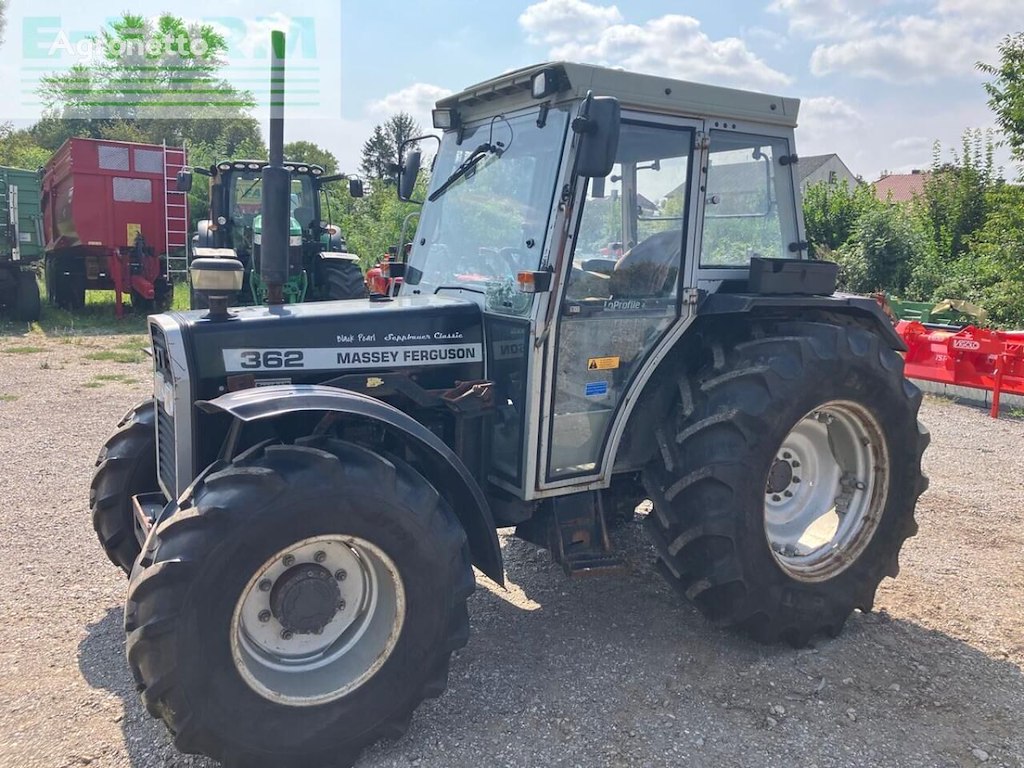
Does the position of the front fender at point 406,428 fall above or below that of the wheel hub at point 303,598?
above

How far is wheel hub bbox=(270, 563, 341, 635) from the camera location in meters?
3.03

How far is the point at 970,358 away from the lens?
9.42 metres

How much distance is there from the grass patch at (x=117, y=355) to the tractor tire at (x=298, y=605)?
395 inches

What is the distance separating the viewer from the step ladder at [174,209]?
16.2 metres

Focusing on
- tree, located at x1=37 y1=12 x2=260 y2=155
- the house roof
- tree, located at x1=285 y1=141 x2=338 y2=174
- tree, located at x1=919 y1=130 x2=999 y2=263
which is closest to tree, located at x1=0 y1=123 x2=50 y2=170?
tree, located at x1=37 y1=12 x2=260 y2=155

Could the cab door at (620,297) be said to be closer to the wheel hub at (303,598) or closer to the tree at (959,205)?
the wheel hub at (303,598)

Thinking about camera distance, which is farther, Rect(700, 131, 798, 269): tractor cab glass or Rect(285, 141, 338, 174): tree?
Rect(285, 141, 338, 174): tree

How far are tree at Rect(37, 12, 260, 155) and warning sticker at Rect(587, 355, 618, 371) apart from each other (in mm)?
44709

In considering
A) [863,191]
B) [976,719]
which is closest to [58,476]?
[976,719]

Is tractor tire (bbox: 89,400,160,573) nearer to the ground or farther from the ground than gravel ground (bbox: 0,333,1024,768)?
A: farther from the ground

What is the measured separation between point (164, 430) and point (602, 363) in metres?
2.00

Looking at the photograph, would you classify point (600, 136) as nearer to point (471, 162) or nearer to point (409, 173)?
point (471, 162)

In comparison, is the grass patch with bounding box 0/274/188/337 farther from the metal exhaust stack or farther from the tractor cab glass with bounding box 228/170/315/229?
the metal exhaust stack

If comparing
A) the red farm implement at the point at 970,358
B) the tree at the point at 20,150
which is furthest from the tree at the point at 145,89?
the red farm implement at the point at 970,358
